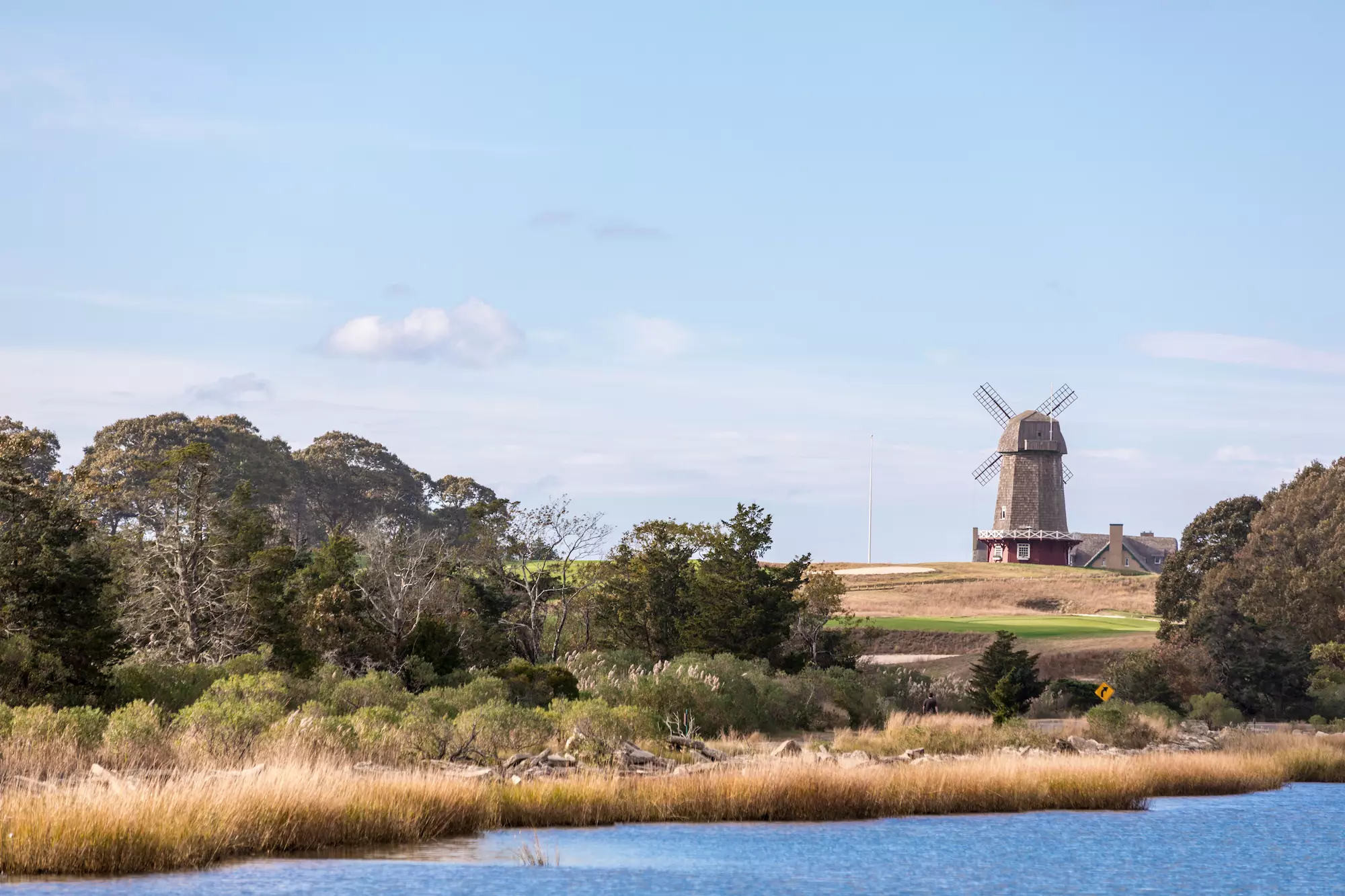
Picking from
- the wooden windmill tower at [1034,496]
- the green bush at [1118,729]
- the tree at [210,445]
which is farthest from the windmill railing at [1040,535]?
the green bush at [1118,729]

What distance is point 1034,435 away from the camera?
121m

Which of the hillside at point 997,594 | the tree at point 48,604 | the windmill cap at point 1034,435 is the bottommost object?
the tree at point 48,604

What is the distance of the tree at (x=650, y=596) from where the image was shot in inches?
1997

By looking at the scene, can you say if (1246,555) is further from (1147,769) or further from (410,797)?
(410,797)

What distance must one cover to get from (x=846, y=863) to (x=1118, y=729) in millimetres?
20357

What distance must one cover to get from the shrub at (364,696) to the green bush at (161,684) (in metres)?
2.52

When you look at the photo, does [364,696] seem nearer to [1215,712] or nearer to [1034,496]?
[1215,712]

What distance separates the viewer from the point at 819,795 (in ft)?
78.2

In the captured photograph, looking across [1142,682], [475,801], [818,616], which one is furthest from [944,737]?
[818,616]

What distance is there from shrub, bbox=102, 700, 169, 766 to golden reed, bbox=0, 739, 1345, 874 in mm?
1542

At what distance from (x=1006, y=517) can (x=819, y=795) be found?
10140 cm

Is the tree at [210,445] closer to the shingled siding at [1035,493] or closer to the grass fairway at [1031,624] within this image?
the grass fairway at [1031,624]

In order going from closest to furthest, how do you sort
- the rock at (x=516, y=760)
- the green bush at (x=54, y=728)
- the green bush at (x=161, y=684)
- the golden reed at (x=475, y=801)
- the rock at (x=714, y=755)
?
the golden reed at (x=475, y=801)
the green bush at (x=54, y=728)
the rock at (x=516, y=760)
the rock at (x=714, y=755)
the green bush at (x=161, y=684)

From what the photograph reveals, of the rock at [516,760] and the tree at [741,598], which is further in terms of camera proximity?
the tree at [741,598]
